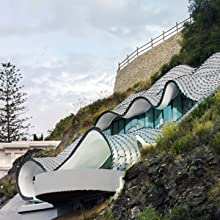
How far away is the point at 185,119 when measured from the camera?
72.3 ft

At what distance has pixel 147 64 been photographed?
156 ft

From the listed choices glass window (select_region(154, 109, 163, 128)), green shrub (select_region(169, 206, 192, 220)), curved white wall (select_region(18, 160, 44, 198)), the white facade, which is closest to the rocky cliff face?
green shrub (select_region(169, 206, 192, 220))

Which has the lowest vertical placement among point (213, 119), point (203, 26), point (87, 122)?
point (213, 119)

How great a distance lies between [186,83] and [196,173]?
12158 mm

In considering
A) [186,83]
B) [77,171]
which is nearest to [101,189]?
[77,171]

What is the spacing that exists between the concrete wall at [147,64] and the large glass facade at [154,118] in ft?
43.1

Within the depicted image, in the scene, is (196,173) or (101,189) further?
(101,189)

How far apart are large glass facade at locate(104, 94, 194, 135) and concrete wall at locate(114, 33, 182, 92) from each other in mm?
13143

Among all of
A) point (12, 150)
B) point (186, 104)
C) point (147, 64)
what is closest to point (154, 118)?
point (186, 104)

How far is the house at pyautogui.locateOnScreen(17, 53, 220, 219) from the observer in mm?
22578

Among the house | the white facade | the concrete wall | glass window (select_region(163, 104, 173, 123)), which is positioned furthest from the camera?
the white facade

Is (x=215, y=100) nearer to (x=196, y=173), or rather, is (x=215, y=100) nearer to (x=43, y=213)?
(x=196, y=173)

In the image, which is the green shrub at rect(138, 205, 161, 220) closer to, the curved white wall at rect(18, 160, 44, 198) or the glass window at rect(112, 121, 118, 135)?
the curved white wall at rect(18, 160, 44, 198)

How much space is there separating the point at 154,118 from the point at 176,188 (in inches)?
524
